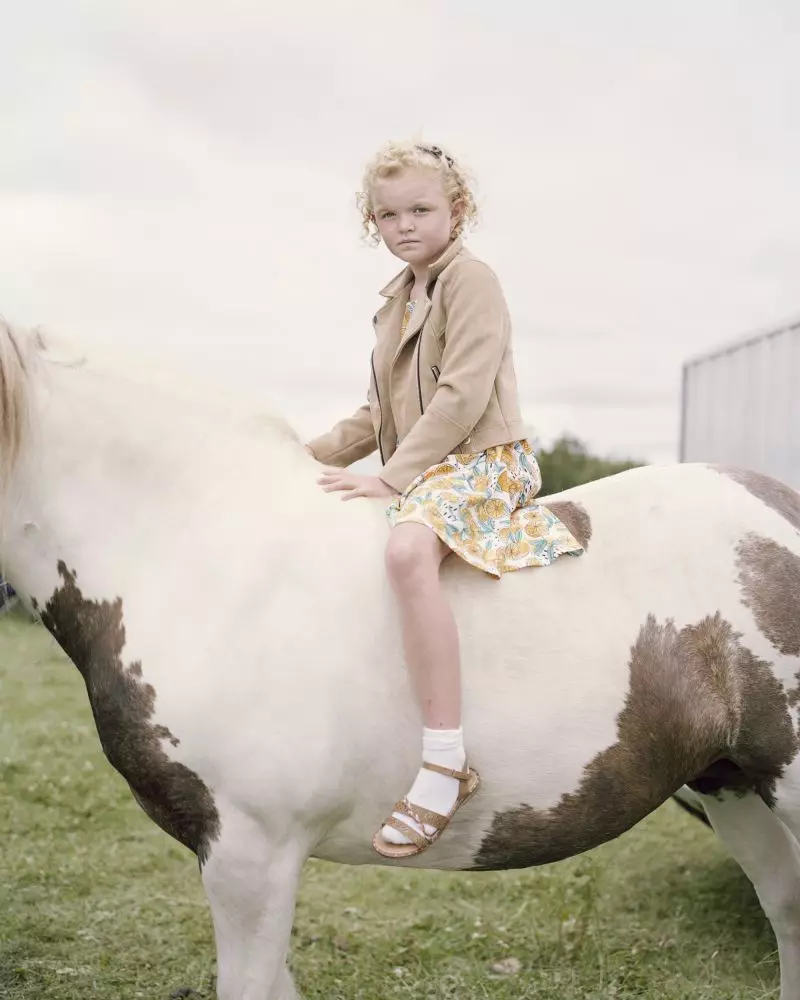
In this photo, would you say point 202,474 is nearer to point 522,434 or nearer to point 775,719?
point 522,434

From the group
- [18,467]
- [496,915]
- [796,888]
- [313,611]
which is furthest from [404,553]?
[496,915]

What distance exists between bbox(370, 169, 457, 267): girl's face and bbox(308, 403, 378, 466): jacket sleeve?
0.57 metres

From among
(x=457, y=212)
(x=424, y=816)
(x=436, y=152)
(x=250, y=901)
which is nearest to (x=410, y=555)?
(x=424, y=816)

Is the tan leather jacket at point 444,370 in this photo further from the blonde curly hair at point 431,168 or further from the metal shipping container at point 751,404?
the metal shipping container at point 751,404

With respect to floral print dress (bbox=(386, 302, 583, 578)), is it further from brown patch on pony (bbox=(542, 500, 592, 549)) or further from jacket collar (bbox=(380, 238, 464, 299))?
jacket collar (bbox=(380, 238, 464, 299))

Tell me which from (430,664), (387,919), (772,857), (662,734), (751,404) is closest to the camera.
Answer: (430,664)

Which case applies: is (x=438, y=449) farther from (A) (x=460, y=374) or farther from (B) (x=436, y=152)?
(B) (x=436, y=152)

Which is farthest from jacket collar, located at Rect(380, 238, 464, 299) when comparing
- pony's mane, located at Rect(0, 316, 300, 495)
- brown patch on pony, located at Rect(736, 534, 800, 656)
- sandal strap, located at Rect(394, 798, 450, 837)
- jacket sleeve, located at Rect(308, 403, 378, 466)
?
sandal strap, located at Rect(394, 798, 450, 837)

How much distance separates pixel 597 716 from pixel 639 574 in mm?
385

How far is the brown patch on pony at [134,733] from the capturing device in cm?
246

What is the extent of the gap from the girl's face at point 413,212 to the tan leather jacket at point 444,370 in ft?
0.20

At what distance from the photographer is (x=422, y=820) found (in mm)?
2463

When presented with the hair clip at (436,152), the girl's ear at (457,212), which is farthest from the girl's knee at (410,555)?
the hair clip at (436,152)

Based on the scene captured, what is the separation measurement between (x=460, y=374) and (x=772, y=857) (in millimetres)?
1844
